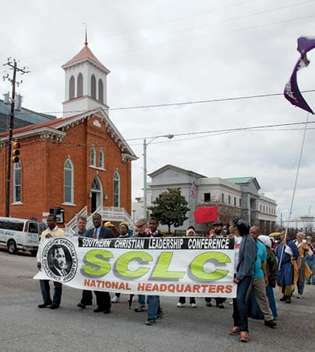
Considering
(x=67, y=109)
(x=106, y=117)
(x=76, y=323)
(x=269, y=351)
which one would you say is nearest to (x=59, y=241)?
(x=76, y=323)

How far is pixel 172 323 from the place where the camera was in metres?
7.91

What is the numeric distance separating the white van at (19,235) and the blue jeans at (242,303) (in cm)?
2071

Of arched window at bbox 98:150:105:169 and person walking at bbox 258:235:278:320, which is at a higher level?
arched window at bbox 98:150:105:169

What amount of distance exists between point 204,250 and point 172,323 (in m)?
1.34

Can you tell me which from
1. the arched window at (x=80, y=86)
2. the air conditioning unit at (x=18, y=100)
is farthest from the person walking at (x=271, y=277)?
the arched window at (x=80, y=86)

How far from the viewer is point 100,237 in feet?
30.1

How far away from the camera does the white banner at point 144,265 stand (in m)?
7.86

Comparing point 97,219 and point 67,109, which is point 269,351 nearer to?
point 97,219

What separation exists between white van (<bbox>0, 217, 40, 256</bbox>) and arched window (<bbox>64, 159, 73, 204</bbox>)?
8993 millimetres

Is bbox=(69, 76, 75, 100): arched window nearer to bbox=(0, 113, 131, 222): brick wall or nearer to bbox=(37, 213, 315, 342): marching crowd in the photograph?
→ bbox=(0, 113, 131, 222): brick wall

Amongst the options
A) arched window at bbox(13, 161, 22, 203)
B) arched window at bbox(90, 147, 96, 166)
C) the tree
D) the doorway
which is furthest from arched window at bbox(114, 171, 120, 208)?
the tree

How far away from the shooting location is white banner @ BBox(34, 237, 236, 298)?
25.8 feet

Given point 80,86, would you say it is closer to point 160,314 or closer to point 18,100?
point 18,100

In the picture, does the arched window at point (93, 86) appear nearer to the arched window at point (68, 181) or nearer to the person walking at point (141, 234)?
the arched window at point (68, 181)
